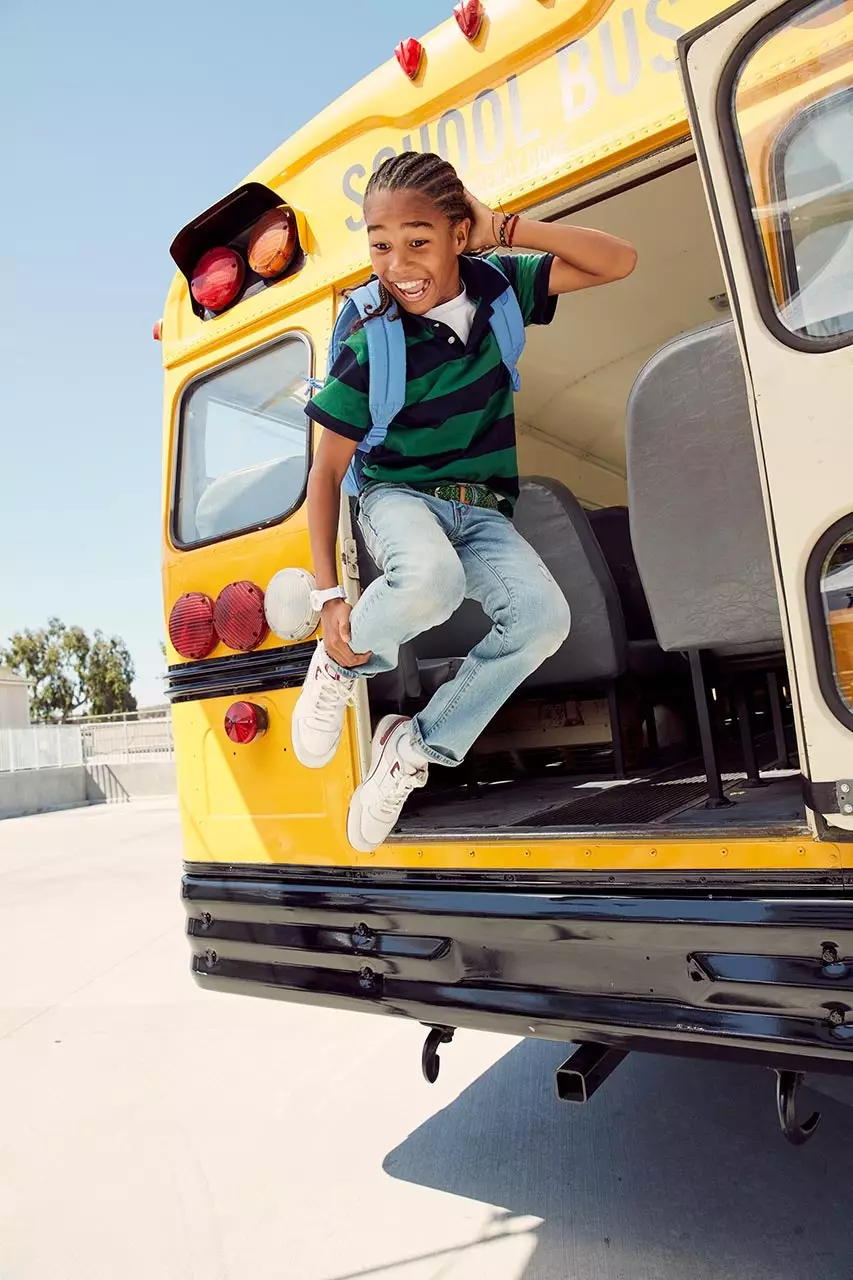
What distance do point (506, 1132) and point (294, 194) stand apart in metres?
2.38

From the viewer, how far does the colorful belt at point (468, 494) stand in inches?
76.1

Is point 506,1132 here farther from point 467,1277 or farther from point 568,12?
point 568,12

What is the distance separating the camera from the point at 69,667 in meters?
45.7

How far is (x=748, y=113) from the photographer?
4.84ft

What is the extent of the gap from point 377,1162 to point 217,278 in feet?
7.25

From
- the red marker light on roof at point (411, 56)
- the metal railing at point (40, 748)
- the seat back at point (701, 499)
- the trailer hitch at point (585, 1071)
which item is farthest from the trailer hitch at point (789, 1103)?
the metal railing at point (40, 748)

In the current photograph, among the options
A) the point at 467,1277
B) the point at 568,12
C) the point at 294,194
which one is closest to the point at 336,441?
the point at 294,194

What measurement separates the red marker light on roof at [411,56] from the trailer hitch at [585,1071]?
204cm

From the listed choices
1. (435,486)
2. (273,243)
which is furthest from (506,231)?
(273,243)

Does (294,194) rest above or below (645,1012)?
above

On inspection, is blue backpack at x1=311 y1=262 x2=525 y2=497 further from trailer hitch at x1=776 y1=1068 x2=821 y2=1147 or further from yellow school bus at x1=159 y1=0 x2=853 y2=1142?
trailer hitch at x1=776 y1=1068 x2=821 y2=1147


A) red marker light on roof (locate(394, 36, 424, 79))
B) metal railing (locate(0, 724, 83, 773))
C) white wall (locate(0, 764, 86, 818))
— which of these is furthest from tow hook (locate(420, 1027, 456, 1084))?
metal railing (locate(0, 724, 83, 773))

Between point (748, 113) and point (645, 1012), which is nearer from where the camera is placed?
point (748, 113)

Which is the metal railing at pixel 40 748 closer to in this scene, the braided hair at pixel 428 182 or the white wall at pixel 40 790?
the white wall at pixel 40 790
